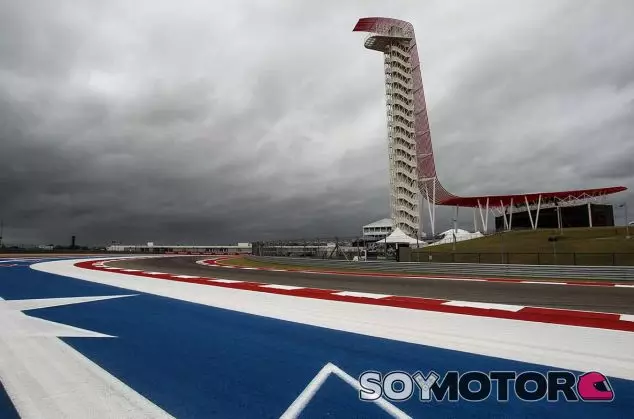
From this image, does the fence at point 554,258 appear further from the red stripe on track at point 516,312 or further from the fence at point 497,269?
the red stripe on track at point 516,312

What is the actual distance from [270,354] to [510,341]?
130 inches

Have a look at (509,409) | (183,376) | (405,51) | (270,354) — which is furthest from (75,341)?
Answer: (405,51)

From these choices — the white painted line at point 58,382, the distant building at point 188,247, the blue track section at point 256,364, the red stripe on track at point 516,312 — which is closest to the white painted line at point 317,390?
the blue track section at point 256,364

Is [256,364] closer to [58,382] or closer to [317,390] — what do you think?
[317,390]

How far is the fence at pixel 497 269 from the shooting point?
18109 mm

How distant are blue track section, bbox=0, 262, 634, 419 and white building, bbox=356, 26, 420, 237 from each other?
68891 millimetres

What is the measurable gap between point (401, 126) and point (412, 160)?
6752 millimetres

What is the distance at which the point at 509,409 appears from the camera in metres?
3.41

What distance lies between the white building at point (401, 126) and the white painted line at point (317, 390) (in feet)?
234

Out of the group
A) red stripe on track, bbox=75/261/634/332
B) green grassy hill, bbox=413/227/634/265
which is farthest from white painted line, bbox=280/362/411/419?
green grassy hill, bbox=413/227/634/265

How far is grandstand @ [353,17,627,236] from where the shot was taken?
74.5 m

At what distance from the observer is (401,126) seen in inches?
2977

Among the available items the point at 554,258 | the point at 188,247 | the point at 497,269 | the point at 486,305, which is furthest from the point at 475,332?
the point at 188,247

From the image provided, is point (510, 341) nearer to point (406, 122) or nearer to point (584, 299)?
point (584, 299)
